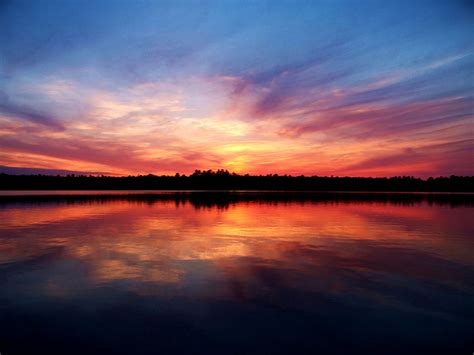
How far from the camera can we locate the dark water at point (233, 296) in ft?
23.2

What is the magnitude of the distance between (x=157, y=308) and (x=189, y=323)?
131 centimetres

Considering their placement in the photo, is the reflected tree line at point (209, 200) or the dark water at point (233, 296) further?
the reflected tree line at point (209, 200)

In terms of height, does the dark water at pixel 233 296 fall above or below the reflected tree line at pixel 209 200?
below

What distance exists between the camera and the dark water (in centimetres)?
708

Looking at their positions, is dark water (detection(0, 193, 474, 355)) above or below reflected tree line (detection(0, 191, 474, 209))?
below

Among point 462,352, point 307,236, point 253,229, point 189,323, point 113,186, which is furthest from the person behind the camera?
point 113,186

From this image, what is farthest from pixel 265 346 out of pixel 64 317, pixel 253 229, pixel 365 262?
pixel 253 229

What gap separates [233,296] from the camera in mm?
9711

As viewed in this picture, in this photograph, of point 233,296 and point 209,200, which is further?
point 209,200

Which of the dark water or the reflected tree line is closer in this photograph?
the dark water

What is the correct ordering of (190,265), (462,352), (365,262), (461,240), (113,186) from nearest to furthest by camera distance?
1. (462,352)
2. (190,265)
3. (365,262)
4. (461,240)
5. (113,186)

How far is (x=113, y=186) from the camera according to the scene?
19750cm

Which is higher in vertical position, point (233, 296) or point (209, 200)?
point (209, 200)

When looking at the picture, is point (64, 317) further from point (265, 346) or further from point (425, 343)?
point (425, 343)
